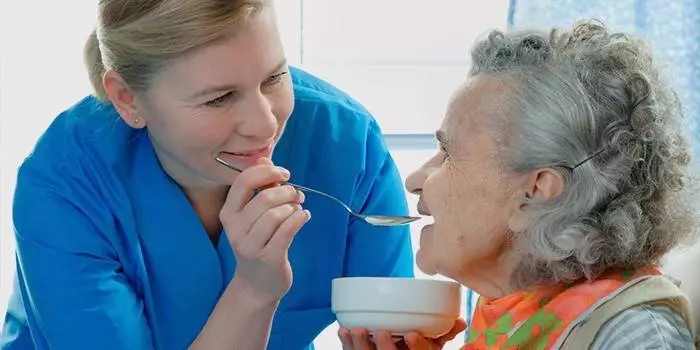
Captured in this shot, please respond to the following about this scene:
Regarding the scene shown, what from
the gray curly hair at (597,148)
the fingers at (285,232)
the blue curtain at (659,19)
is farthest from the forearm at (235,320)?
the blue curtain at (659,19)

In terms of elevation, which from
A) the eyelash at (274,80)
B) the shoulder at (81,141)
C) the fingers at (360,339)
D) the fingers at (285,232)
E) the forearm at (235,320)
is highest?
the eyelash at (274,80)

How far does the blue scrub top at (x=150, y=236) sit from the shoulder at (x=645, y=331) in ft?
1.81

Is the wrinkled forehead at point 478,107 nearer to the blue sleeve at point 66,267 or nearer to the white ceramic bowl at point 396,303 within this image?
the white ceramic bowl at point 396,303

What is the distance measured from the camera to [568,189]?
4.43ft

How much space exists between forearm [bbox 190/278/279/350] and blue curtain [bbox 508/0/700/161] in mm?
1223

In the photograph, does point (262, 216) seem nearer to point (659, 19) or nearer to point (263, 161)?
point (263, 161)

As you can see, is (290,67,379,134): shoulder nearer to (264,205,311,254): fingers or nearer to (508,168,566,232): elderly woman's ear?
(264,205,311,254): fingers

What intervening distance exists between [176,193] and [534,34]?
652 millimetres

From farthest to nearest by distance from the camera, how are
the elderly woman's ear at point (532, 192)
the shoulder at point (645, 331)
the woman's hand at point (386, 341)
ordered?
the woman's hand at point (386, 341)
the elderly woman's ear at point (532, 192)
the shoulder at point (645, 331)

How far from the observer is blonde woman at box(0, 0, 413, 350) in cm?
151

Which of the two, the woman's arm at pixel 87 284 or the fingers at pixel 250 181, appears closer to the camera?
the fingers at pixel 250 181

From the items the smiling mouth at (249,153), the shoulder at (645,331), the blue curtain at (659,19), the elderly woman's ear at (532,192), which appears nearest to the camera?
the shoulder at (645,331)

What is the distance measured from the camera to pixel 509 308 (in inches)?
59.4

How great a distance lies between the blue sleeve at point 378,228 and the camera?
1783mm
